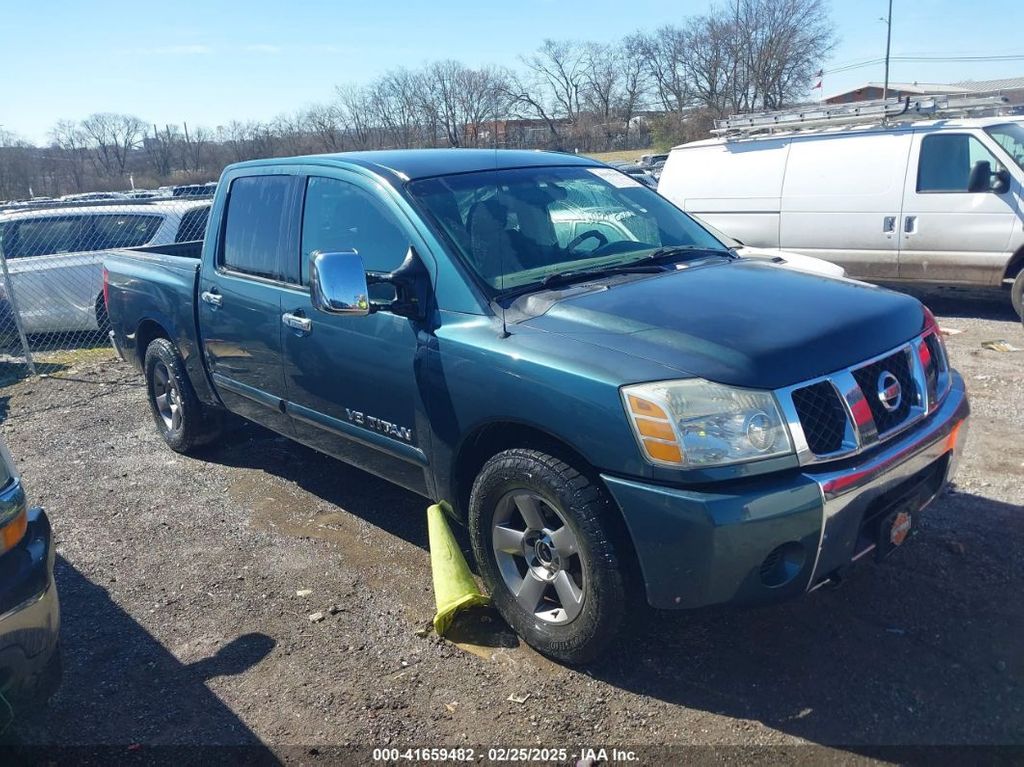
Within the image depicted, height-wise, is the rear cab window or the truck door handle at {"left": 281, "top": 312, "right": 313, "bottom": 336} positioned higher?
the truck door handle at {"left": 281, "top": 312, "right": 313, "bottom": 336}

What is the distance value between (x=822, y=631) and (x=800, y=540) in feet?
2.88

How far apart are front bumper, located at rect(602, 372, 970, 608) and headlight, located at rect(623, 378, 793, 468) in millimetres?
97

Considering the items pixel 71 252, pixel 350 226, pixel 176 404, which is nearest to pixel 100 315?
pixel 71 252

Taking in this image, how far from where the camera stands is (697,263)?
3891 millimetres

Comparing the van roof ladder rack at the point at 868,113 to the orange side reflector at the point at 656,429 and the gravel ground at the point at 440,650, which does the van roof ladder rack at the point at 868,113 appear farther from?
the orange side reflector at the point at 656,429

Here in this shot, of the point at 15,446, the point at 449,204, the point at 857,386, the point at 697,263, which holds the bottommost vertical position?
the point at 15,446

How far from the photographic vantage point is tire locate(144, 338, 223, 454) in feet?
18.6

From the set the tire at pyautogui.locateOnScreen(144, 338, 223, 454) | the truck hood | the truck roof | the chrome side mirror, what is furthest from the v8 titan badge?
the tire at pyautogui.locateOnScreen(144, 338, 223, 454)

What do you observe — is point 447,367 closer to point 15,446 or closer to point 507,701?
point 507,701

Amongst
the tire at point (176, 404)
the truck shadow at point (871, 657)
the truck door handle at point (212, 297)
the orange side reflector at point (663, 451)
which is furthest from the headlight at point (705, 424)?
the tire at point (176, 404)

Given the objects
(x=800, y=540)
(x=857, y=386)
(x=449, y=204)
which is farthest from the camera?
(x=449, y=204)

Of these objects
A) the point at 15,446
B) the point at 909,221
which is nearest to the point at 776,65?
the point at 909,221

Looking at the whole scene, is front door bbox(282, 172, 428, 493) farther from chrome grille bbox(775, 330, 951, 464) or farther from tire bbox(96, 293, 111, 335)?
tire bbox(96, 293, 111, 335)

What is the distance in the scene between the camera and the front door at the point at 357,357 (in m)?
3.67
